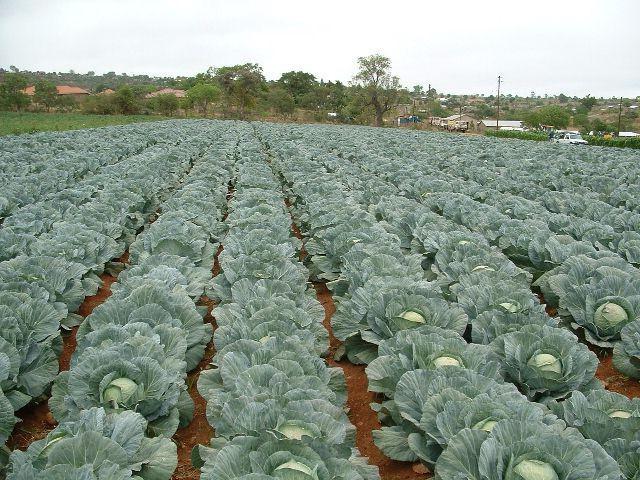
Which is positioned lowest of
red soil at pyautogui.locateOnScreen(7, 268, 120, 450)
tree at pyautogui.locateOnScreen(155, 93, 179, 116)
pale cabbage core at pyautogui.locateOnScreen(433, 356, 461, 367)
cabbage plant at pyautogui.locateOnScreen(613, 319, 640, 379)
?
red soil at pyautogui.locateOnScreen(7, 268, 120, 450)

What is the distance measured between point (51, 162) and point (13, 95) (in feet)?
179

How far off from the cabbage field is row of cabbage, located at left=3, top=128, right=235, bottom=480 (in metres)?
0.01

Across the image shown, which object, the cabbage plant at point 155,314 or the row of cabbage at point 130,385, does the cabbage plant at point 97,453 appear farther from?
the cabbage plant at point 155,314

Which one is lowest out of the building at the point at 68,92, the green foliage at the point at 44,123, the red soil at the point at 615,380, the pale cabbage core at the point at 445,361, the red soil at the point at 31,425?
the red soil at the point at 31,425

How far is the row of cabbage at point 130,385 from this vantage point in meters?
2.40

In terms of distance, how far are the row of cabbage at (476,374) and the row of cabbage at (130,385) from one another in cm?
127

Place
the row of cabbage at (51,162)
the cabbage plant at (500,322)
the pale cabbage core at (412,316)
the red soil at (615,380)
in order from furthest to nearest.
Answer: the row of cabbage at (51,162) → the red soil at (615,380) → the pale cabbage core at (412,316) → the cabbage plant at (500,322)

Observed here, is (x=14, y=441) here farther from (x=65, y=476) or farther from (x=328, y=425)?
(x=328, y=425)

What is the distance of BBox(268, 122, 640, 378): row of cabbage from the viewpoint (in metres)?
4.38

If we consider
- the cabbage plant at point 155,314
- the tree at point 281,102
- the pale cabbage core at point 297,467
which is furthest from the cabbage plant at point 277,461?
the tree at point 281,102

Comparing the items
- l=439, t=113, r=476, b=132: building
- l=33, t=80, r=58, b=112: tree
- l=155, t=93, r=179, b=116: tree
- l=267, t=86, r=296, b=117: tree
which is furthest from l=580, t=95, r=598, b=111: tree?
l=33, t=80, r=58, b=112: tree

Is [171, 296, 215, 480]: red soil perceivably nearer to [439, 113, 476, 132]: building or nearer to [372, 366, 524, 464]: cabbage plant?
[372, 366, 524, 464]: cabbage plant

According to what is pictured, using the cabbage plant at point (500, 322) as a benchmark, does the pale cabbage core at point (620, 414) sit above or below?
below

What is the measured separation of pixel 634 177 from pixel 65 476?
13728 millimetres
